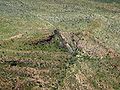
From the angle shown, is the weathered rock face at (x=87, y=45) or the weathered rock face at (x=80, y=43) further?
the weathered rock face at (x=87, y=45)

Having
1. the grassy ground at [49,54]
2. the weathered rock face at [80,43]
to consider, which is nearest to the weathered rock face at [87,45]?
the weathered rock face at [80,43]

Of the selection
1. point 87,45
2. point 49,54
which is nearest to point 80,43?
point 87,45

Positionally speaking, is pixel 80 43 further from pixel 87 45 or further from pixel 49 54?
pixel 49 54

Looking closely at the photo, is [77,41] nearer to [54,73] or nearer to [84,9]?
[54,73]

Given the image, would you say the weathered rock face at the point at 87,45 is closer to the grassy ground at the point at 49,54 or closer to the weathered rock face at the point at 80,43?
the weathered rock face at the point at 80,43

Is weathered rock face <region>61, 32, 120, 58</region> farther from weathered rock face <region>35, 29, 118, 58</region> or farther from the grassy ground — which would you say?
the grassy ground

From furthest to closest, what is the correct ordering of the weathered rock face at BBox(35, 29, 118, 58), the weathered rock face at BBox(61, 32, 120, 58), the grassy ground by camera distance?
the weathered rock face at BBox(61, 32, 120, 58)
the weathered rock face at BBox(35, 29, 118, 58)
the grassy ground

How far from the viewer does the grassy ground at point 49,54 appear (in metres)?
36.7

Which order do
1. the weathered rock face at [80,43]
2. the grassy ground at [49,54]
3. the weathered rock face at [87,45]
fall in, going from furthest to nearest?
the weathered rock face at [87,45] → the weathered rock face at [80,43] → the grassy ground at [49,54]

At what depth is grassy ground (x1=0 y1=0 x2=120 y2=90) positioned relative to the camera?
36.7 metres

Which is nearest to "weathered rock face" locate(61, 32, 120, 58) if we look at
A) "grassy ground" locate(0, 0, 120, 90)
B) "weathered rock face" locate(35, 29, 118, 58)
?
"weathered rock face" locate(35, 29, 118, 58)

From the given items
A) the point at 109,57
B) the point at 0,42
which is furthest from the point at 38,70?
the point at 109,57

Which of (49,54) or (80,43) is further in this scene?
(80,43)

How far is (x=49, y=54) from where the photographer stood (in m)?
40.8
